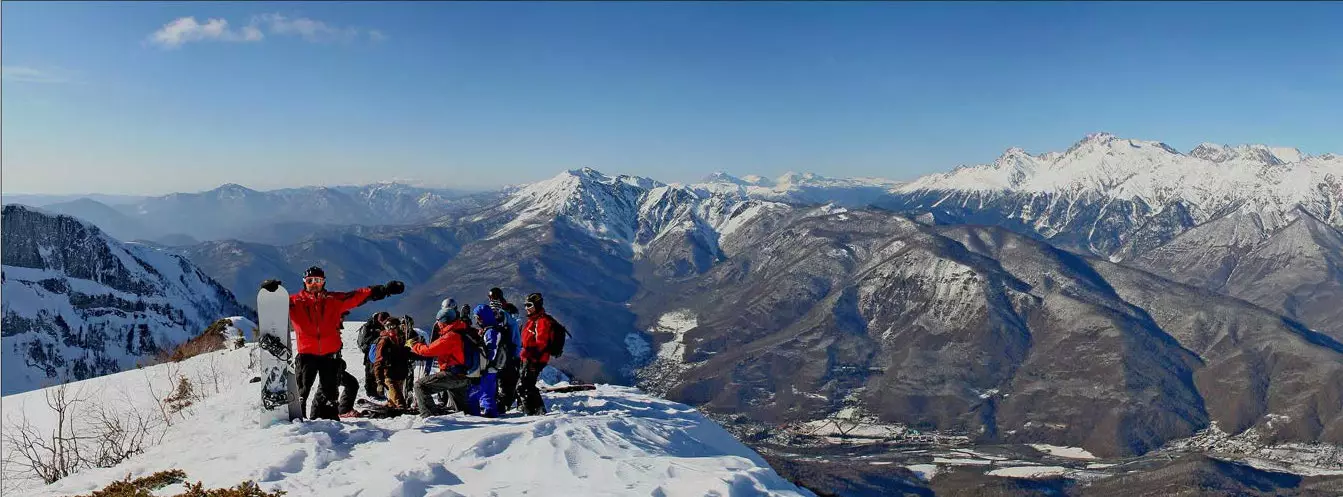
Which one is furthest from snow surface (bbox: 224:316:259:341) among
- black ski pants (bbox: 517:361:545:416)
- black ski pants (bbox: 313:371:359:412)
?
black ski pants (bbox: 517:361:545:416)

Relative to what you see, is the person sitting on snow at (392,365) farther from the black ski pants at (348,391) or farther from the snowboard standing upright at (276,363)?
the snowboard standing upright at (276,363)

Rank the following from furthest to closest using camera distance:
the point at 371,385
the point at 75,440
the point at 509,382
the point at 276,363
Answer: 1. the point at 371,385
2. the point at 509,382
3. the point at 75,440
4. the point at 276,363

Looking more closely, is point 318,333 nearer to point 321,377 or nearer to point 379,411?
point 321,377

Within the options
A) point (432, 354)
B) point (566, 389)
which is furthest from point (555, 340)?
point (566, 389)

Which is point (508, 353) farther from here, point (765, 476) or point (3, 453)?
point (3, 453)

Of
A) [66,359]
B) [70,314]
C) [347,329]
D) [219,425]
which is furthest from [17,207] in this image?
[219,425]

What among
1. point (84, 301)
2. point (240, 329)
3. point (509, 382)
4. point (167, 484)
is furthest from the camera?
point (84, 301)

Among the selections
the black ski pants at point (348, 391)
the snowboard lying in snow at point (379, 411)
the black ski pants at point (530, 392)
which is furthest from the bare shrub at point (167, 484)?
the black ski pants at point (530, 392)
